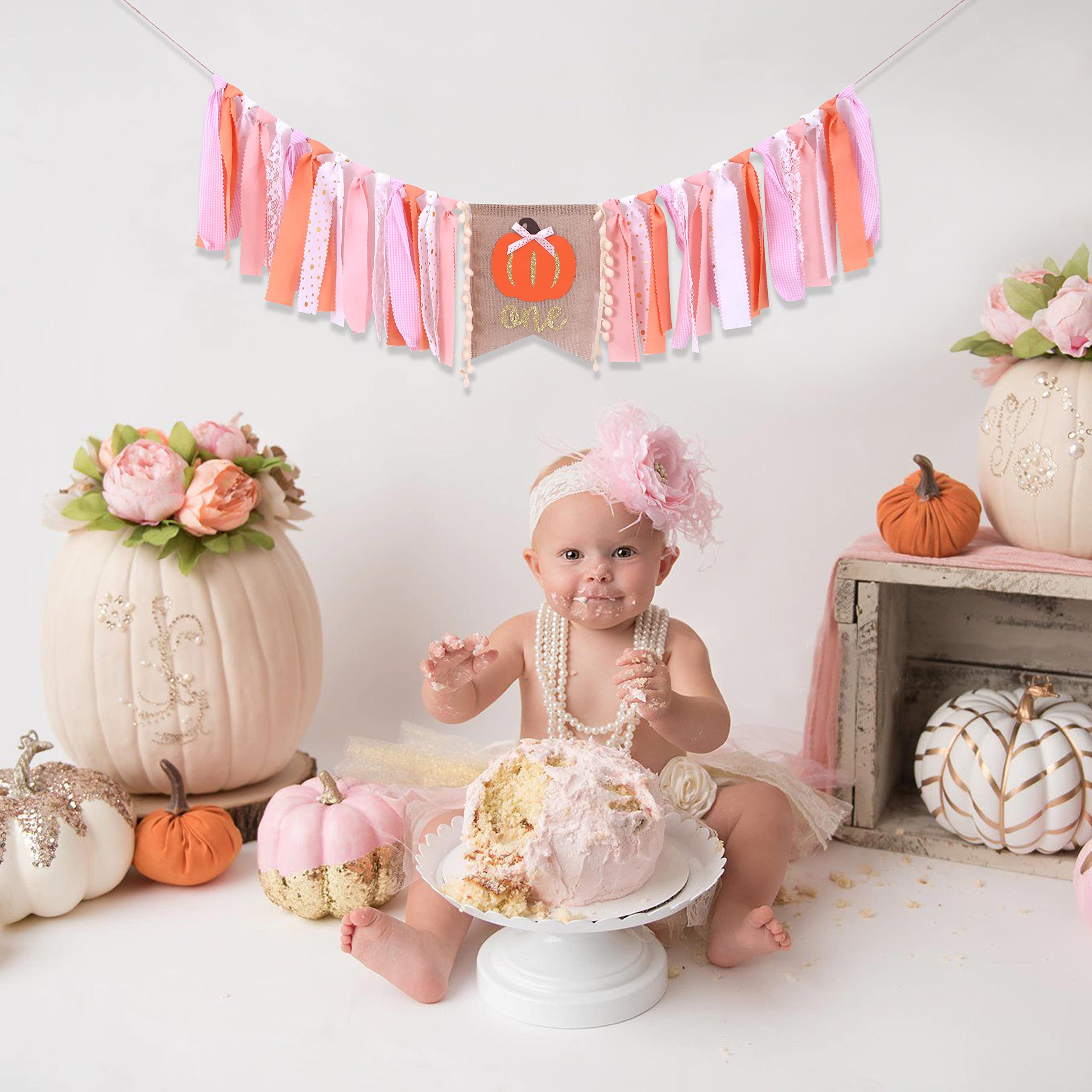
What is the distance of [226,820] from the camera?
195 centimetres

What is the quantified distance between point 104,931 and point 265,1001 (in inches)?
13.1

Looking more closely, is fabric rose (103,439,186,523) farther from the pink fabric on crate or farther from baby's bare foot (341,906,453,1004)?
the pink fabric on crate

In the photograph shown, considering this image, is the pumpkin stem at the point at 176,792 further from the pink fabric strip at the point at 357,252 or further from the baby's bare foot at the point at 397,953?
the pink fabric strip at the point at 357,252

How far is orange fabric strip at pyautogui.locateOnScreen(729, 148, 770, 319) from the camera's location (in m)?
2.17

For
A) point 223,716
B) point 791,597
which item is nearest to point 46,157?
point 223,716

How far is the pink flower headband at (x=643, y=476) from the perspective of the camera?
5.66ft

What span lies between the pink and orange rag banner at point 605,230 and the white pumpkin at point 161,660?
543mm

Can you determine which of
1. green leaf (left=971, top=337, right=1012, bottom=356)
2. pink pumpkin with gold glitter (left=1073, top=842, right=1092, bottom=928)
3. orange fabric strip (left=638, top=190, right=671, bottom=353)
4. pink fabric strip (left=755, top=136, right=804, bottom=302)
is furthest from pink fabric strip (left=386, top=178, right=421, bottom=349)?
pink pumpkin with gold glitter (left=1073, top=842, right=1092, bottom=928)

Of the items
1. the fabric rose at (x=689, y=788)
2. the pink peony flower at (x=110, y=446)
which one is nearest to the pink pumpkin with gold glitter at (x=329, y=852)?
the fabric rose at (x=689, y=788)

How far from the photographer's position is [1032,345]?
1.97 metres

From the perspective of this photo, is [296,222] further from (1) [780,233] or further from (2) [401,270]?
(1) [780,233]

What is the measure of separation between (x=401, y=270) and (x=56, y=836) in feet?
3.68

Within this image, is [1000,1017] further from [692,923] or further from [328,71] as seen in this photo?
[328,71]

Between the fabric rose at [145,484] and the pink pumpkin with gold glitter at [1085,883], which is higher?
the fabric rose at [145,484]
